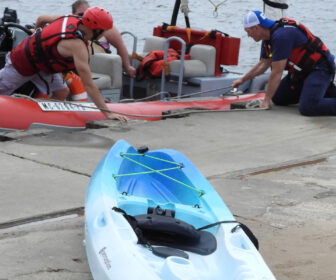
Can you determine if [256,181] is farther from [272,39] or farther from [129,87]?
[129,87]

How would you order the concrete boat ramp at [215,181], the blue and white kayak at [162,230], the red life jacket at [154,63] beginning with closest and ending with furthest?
the blue and white kayak at [162,230] < the concrete boat ramp at [215,181] < the red life jacket at [154,63]

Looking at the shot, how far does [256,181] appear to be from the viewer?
541 centimetres

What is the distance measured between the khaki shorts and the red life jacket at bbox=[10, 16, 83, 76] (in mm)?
104

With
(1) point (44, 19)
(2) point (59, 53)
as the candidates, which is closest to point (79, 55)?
(2) point (59, 53)

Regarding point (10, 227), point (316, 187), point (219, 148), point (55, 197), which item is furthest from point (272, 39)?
point (10, 227)

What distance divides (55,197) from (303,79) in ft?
14.8

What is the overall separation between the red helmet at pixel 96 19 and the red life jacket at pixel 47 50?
114 mm

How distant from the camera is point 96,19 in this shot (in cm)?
673

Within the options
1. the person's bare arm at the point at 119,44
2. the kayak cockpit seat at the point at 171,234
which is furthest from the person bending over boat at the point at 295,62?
the kayak cockpit seat at the point at 171,234

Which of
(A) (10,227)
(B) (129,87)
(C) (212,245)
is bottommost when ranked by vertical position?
(B) (129,87)

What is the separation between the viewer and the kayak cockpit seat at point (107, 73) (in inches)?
331

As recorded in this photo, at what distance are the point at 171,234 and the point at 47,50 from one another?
3820 millimetres

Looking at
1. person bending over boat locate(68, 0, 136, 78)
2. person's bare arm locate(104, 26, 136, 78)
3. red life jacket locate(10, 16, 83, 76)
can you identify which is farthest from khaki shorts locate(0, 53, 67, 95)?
person's bare arm locate(104, 26, 136, 78)

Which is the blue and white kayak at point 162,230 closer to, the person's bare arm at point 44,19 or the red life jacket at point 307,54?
the red life jacket at point 307,54
